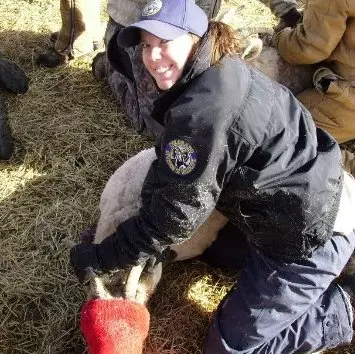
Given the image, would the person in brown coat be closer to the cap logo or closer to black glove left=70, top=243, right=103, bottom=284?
the cap logo

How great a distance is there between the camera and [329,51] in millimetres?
3123

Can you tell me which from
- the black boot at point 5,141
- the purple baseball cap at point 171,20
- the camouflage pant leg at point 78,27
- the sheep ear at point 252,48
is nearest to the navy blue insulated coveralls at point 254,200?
the purple baseball cap at point 171,20

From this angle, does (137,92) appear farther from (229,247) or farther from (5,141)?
(229,247)

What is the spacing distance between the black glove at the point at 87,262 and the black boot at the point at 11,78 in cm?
195

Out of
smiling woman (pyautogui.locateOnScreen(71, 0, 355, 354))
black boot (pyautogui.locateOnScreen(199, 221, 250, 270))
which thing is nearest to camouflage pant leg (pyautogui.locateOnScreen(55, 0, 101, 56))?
smiling woman (pyautogui.locateOnScreen(71, 0, 355, 354))

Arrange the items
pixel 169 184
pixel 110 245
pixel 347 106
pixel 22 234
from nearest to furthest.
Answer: pixel 169 184
pixel 110 245
pixel 22 234
pixel 347 106

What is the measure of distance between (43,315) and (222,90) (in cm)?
156

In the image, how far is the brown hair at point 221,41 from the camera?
6.66 ft

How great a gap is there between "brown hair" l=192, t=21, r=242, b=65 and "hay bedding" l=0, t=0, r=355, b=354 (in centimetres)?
134

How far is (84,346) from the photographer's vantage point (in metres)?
2.61

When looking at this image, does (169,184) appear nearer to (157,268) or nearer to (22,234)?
(157,268)

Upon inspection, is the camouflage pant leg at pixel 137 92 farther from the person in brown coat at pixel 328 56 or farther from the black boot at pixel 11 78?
the person in brown coat at pixel 328 56

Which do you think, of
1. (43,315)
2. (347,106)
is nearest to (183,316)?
(43,315)

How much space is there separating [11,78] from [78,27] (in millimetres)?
655
